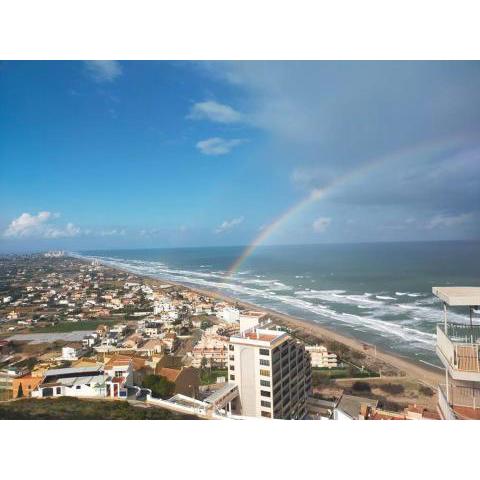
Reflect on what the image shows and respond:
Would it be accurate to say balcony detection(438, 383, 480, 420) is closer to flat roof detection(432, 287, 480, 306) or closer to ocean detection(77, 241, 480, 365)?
flat roof detection(432, 287, 480, 306)

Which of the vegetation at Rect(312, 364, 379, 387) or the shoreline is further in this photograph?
the shoreline

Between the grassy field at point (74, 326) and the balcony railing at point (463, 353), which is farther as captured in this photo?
the grassy field at point (74, 326)

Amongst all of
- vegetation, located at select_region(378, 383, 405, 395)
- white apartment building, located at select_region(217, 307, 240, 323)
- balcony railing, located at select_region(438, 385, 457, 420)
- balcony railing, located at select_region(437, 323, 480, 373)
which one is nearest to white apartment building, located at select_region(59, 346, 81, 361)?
white apartment building, located at select_region(217, 307, 240, 323)

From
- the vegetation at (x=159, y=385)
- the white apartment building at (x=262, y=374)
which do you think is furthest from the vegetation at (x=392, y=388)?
the vegetation at (x=159, y=385)

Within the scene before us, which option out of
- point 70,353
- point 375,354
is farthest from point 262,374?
point 375,354

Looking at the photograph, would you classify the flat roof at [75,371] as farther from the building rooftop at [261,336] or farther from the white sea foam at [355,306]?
the white sea foam at [355,306]
